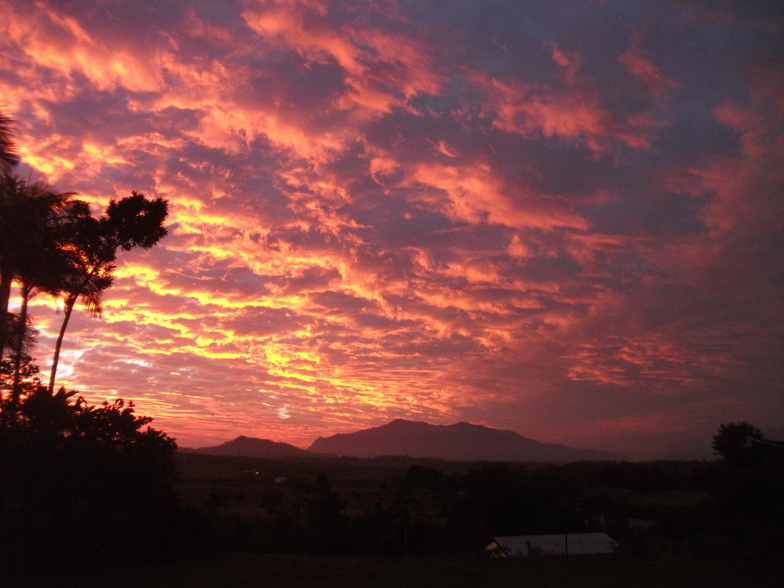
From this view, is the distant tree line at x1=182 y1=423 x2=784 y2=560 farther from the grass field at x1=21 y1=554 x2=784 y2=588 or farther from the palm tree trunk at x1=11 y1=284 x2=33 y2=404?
the palm tree trunk at x1=11 y1=284 x2=33 y2=404

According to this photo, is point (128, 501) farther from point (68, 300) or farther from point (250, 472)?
point (250, 472)

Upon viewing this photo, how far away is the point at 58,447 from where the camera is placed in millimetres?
12562

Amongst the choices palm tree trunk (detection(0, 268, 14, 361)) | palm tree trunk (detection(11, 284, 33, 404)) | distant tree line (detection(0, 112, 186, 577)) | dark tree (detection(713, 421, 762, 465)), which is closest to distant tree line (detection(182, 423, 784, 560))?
dark tree (detection(713, 421, 762, 465))

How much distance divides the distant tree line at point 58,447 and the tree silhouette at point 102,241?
0.20 ft

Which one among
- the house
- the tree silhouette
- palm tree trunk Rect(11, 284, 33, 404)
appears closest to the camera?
palm tree trunk Rect(11, 284, 33, 404)

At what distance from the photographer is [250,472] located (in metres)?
69.9

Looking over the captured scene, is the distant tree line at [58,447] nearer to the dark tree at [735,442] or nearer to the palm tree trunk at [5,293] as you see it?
the palm tree trunk at [5,293]

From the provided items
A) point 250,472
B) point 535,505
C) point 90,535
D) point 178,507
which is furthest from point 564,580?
point 250,472

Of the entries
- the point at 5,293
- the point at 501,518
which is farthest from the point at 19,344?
the point at 501,518

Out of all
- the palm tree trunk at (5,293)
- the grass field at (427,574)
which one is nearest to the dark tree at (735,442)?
the grass field at (427,574)

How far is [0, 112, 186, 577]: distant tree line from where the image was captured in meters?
11.8

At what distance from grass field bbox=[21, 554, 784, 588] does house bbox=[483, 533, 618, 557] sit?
414cm

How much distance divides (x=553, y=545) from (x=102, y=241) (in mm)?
22010

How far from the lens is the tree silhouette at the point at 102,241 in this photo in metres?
16.8
